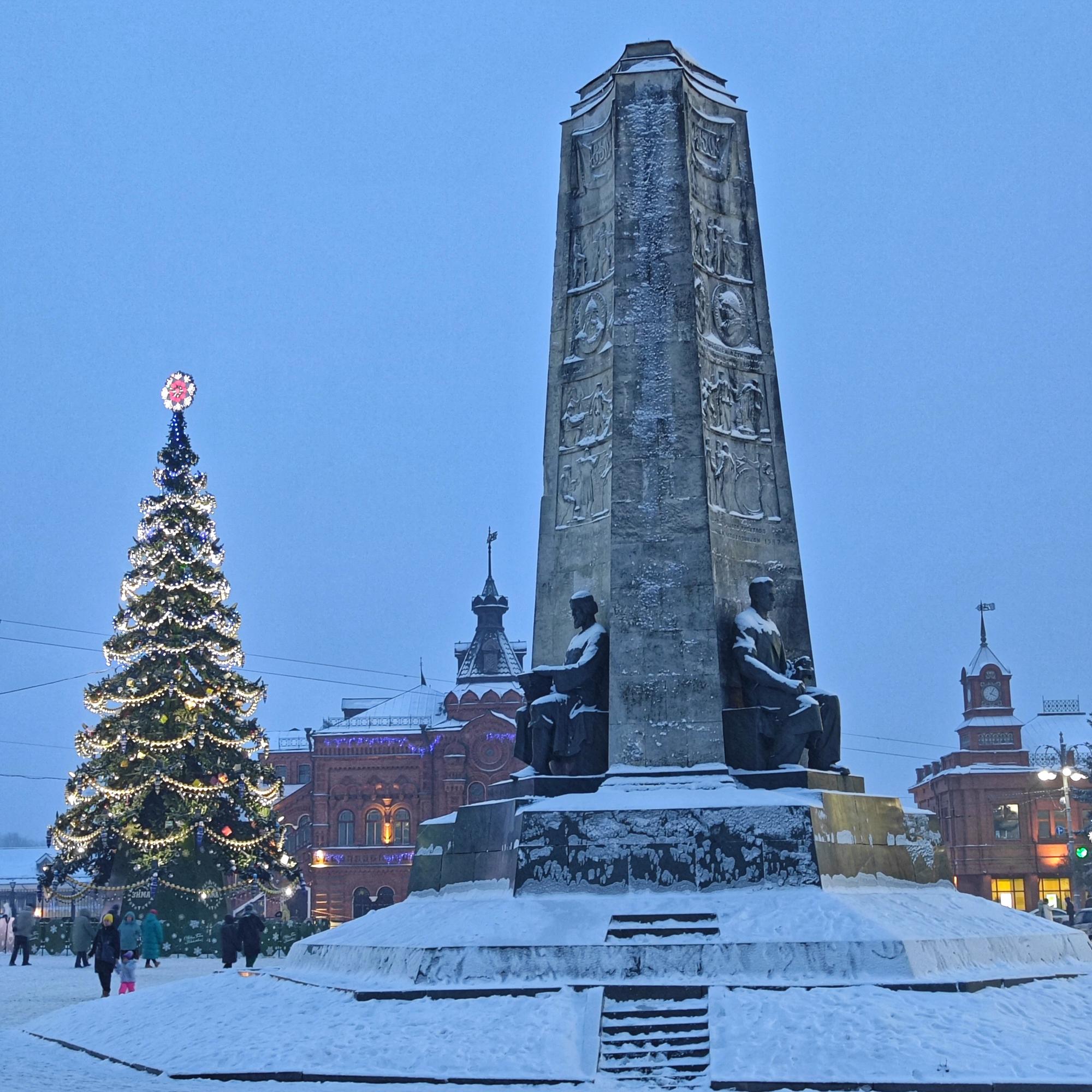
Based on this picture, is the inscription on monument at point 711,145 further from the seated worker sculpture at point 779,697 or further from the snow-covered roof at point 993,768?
the snow-covered roof at point 993,768

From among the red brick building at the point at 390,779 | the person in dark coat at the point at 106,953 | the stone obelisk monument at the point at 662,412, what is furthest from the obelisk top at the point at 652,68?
the red brick building at the point at 390,779

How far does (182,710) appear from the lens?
3097 cm

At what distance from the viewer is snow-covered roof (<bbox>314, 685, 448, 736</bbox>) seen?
71.8 m

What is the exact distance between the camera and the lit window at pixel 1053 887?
70.5m

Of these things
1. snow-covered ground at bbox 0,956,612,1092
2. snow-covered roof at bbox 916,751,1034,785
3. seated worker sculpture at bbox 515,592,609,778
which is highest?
snow-covered roof at bbox 916,751,1034,785

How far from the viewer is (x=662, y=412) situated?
15227 mm

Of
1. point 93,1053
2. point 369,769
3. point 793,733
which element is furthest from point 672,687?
point 369,769

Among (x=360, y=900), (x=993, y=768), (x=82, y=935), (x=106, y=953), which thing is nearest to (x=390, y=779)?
(x=360, y=900)

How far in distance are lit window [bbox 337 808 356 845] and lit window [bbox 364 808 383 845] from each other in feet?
1.75

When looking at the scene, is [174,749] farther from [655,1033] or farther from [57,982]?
[655,1033]

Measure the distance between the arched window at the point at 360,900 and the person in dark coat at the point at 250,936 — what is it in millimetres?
45871

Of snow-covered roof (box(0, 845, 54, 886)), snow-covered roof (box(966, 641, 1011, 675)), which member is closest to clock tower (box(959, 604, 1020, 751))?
snow-covered roof (box(966, 641, 1011, 675))

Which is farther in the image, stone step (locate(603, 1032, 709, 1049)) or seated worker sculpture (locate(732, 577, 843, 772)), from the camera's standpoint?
seated worker sculpture (locate(732, 577, 843, 772))

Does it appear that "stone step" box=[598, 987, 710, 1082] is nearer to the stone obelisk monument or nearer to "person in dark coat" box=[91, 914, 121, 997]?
the stone obelisk monument
